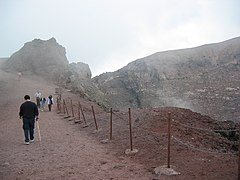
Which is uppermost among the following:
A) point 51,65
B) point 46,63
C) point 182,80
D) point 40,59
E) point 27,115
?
point 40,59

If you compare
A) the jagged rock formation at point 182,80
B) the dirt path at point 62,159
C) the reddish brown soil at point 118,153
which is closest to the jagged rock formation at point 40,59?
the jagged rock formation at point 182,80

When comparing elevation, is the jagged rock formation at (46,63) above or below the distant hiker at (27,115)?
above

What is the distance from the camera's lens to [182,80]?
52000mm

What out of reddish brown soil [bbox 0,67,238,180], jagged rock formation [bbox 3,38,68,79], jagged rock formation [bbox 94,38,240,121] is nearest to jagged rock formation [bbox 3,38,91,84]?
jagged rock formation [bbox 3,38,68,79]

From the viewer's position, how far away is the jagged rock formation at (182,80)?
4478 centimetres

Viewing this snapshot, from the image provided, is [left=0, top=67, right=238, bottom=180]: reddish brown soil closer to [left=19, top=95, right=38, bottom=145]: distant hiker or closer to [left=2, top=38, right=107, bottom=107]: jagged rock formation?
[left=19, top=95, right=38, bottom=145]: distant hiker

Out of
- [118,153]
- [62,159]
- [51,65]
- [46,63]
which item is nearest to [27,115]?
[62,159]

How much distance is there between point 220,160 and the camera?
9.40 m

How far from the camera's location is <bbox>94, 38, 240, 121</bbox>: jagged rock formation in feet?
147

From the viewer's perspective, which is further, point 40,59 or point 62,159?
point 40,59

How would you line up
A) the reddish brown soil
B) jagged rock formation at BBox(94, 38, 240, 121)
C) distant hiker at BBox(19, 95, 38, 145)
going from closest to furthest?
1. the reddish brown soil
2. distant hiker at BBox(19, 95, 38, 145)
3. jagged rock formation at BBox(94, 38, 240, 121)

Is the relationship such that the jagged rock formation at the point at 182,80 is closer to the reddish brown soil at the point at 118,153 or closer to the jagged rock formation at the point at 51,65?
the jagged rock formation at the point at 51,65

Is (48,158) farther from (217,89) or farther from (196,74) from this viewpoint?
(196,74)

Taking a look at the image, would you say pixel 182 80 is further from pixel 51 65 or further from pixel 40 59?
pixel 40 59
